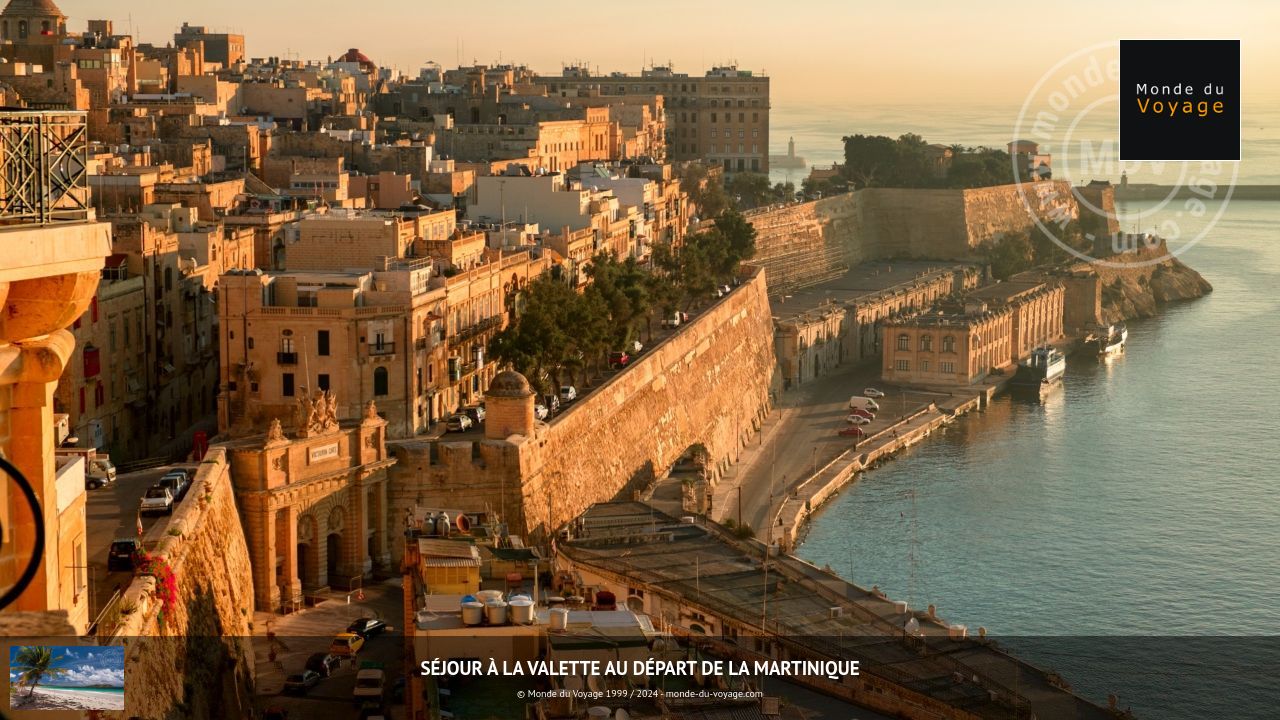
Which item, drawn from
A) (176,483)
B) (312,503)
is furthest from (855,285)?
(176,483)

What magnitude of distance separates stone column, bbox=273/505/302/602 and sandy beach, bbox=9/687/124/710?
1084 centimetres

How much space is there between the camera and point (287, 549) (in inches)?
793

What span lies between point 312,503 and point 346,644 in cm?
245

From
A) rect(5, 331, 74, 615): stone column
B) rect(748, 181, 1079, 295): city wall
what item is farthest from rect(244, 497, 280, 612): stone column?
rect(748, 181, 1079, 295): city wall

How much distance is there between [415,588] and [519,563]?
994 mm

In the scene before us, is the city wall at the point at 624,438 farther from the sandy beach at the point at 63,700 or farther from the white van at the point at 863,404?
the sandy beach at the point at 63,700

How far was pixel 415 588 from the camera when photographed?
56.7 feet

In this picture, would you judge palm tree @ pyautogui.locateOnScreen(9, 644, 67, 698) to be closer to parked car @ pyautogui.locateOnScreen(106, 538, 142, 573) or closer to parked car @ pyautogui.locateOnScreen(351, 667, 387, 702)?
parked car @ pyautogui.locateOnScreen(106, 538, 142, 573)

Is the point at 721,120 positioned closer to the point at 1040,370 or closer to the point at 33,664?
the point at 1040,370

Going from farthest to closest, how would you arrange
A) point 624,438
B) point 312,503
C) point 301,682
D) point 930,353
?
point 930,353 → point 624,438 → point 312,503 → point 301,682

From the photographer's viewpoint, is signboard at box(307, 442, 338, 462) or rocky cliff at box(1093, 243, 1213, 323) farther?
rocky cliff at box(1093, 243, 1213, 323)

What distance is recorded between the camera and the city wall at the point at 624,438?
74.2 feet

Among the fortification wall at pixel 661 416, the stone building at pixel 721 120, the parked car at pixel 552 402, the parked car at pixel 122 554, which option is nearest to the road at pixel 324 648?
the parked car at pixel 122 554

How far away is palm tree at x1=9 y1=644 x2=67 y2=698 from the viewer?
7780mm
